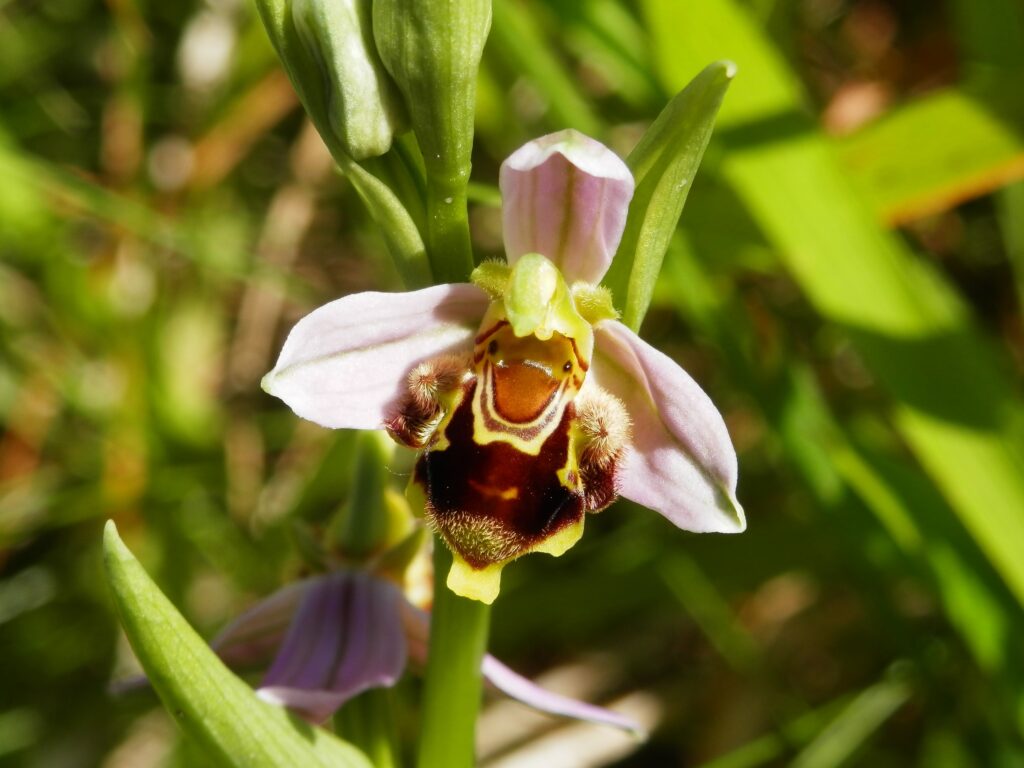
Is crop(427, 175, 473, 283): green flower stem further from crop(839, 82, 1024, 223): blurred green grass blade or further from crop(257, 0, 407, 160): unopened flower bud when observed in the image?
crop(839, 82, 1024, 223): blurred green grass blade

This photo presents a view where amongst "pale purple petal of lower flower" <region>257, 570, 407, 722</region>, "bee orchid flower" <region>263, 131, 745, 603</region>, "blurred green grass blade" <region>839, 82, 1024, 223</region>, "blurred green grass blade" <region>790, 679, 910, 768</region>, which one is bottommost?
"blurred green grass blade" <region>790, 679, 910, 768</region>

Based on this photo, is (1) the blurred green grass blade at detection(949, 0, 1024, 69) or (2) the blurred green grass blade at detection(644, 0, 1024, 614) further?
(1) the blurred green grass blade at detection(949, 0, 1024, 69)

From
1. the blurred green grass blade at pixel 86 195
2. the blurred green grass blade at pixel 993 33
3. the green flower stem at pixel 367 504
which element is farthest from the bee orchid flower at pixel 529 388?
the blurred green grass blade at pixel 993 33

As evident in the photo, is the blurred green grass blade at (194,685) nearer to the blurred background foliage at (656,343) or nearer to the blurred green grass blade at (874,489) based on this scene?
the blurred background foliage at (656,343)

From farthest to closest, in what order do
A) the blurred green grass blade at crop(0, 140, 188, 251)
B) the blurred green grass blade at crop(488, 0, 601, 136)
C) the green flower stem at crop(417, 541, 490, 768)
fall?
the blurred green grass blade at crop(0, 140, 188, 251) → the blurred green grass blade at crop(488, 0, 601, 136) → the green flower stem at crop(417, 541, 490, 768)

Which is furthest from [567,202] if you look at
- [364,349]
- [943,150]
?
[943,150]

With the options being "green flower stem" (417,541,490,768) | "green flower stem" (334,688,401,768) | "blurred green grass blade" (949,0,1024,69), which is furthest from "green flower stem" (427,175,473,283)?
"blurred green grass blade" (949,0,1024,69)

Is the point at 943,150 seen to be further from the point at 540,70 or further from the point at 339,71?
the point at 339,71
